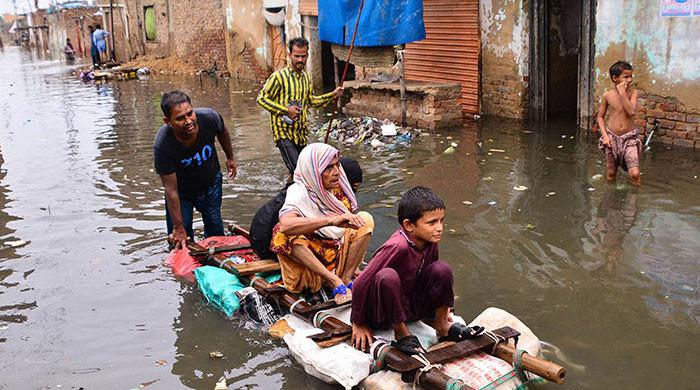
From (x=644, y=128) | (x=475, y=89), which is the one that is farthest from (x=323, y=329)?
(x=475, y=89)

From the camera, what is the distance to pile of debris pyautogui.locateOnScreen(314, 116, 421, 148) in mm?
9961

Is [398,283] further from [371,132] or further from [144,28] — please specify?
[144,28]

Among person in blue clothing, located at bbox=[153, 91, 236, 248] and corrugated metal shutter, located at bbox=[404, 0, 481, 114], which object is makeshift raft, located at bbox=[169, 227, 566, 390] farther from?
corrugated metal shutter, located at bbox=[404, 0, 481, 114]

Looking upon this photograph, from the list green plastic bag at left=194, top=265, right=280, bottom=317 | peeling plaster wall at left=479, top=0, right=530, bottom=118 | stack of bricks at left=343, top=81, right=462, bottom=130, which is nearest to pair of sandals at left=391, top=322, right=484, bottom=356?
green plastic bag at left=194, top=265, right=280, bottom=317

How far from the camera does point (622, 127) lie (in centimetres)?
657

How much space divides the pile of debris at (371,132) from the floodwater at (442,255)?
0.32 m

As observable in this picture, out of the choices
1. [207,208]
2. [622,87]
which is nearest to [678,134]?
[622,87]

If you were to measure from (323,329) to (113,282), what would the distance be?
230 centimetres

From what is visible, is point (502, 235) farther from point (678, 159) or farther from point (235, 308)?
point (678, 159)

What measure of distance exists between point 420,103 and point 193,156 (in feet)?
20.6

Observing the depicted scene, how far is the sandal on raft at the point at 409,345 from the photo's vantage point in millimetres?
3199

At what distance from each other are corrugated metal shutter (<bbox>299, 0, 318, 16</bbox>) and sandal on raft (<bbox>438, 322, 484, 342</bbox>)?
13.4 meters

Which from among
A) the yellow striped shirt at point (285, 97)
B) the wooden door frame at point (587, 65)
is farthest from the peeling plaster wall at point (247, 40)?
the yellow striped shirt at point (285, 97)

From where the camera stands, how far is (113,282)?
5234 millimetres
